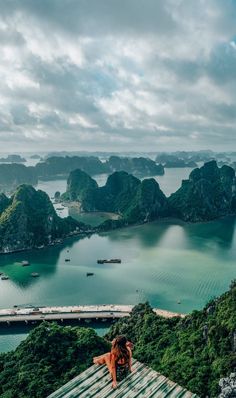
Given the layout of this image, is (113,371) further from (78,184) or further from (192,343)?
(78,184)

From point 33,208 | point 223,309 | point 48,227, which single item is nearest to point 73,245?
point 48,227

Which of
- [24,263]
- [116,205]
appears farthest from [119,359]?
[116,205]

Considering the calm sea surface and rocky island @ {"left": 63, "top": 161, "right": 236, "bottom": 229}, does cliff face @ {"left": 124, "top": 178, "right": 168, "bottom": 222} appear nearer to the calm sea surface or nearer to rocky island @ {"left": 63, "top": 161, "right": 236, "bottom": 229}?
rocky island @ {"left": 63, "top": 161, "right": 236, "bottom": 229}

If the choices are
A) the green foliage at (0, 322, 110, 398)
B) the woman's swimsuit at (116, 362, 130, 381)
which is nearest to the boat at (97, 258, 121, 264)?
the green foliage at (0, 322, 110, 398)

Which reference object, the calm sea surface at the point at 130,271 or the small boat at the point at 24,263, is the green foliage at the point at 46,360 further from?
the small boat at the point at 24,263

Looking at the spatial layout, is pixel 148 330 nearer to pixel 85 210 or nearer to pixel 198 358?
pixel 198 358
